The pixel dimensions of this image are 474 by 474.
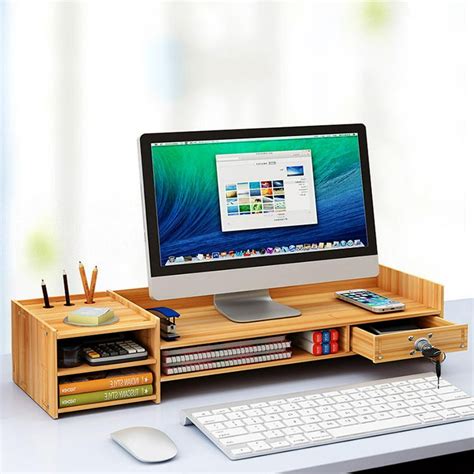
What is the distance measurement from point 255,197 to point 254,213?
36 millimetres

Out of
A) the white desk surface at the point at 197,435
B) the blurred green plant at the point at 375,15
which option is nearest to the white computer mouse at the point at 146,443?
the white desk surface at the point at 197,435

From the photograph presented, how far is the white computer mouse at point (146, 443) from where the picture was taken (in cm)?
156

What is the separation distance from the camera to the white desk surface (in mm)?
1552

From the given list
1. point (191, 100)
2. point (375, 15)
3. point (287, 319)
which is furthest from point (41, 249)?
point (375, 15)

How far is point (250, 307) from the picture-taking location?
213 centimetres

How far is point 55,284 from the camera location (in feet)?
8.87

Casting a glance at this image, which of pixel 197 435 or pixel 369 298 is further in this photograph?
pixel 369 298

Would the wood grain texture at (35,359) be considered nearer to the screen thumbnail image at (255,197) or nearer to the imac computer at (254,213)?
the imac computer at (254,213)

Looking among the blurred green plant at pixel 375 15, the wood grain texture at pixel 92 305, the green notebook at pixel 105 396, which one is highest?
the blurred green plant at pixel 375 15

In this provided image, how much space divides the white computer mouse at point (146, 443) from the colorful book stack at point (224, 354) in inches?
9.9

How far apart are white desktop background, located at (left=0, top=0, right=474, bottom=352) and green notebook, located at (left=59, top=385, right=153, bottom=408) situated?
92 cm

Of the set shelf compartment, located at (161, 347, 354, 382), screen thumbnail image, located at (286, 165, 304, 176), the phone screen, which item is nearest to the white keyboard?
shelf compartment, located at (161, 347, 354, 382)

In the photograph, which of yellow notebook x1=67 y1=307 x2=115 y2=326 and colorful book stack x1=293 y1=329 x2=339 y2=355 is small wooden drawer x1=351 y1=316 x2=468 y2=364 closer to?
colorful book stack x1=293 y1=329 x2=339 y2=355

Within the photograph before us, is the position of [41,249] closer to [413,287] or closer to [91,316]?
[91,316]
